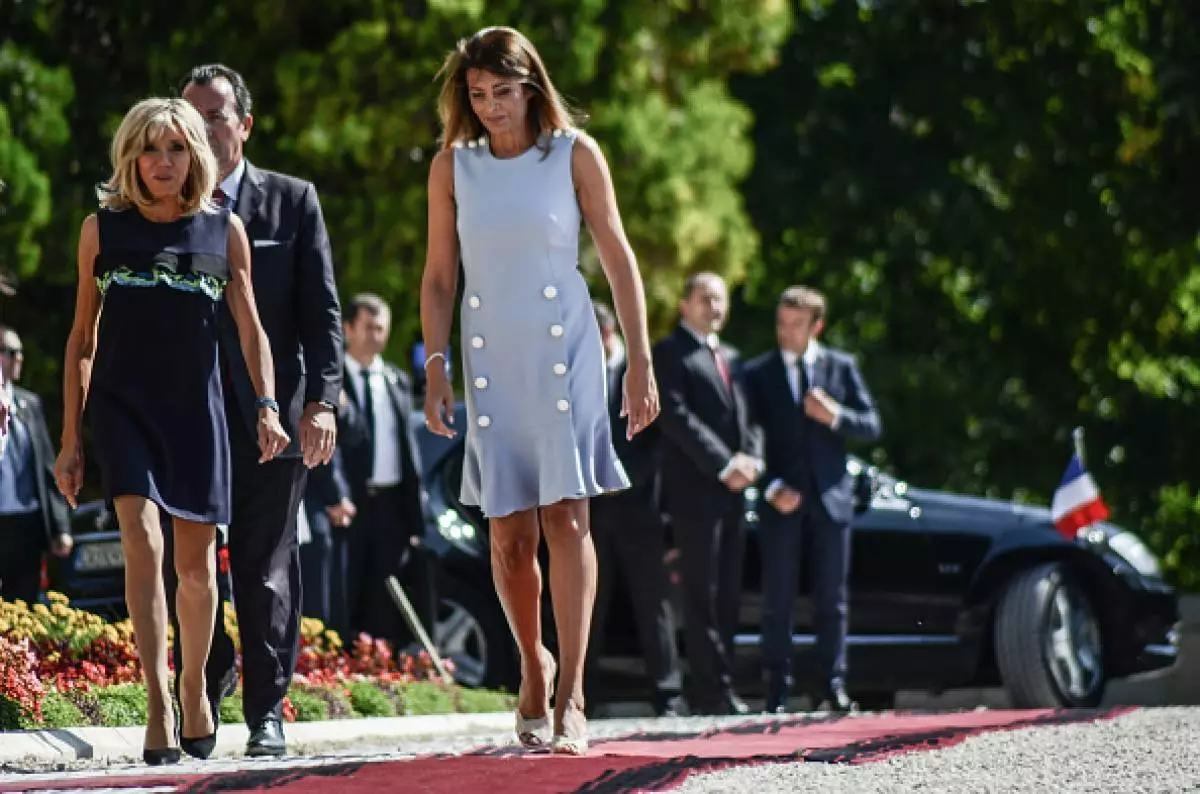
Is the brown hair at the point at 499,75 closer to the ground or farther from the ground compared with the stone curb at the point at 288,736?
farther from the ground

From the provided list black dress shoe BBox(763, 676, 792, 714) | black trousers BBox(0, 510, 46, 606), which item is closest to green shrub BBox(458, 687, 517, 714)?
black dress shoe BBox(763, 676, 792, 714)

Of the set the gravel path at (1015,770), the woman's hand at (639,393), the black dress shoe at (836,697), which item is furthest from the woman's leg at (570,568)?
the black dress shoe at (836,697)

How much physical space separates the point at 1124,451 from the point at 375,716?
15718mm

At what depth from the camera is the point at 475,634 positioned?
1395 centimetres

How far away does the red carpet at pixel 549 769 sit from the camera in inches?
262

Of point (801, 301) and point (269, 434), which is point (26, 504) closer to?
point (801, 301)

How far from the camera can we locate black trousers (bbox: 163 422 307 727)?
331 inches

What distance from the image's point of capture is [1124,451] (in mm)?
25750

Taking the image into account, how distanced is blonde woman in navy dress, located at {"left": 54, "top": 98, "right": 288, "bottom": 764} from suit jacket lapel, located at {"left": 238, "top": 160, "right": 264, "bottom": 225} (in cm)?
30

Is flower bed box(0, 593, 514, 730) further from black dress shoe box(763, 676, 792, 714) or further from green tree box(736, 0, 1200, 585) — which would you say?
green tree box(736, 0, 1200, 585)

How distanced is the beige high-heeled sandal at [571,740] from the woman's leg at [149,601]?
115cm

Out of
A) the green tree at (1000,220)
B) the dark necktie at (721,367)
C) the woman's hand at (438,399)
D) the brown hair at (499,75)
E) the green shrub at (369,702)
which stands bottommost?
the green shrub at (369,702)

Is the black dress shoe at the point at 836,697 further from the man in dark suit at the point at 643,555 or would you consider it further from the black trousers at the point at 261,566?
the black trousers at the point at 261,566

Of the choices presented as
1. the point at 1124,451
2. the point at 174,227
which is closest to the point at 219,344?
the point at 174,227
